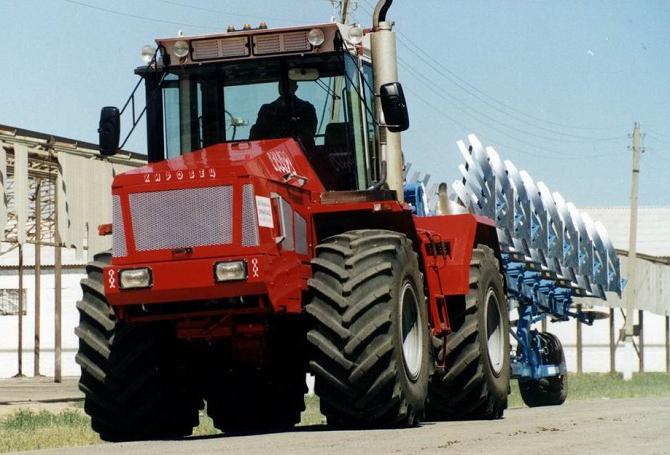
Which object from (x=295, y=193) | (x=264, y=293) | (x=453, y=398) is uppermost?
(x=295, y=193)

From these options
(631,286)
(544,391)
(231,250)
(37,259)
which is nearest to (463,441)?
(231,250)

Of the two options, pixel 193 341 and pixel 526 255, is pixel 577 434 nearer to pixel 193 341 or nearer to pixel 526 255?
pixel 193 341

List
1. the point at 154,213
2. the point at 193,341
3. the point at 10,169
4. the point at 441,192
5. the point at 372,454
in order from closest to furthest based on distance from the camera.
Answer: the point at 372,454 → the point at 154,213 → the point at 193,341 → the point at 441,192 → the point at 10,169

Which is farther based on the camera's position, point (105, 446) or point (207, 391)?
point (207, 391)

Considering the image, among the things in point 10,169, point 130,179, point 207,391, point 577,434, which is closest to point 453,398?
point 207,391

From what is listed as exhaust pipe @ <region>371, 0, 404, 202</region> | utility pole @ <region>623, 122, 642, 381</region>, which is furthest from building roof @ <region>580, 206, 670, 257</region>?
exhaust pipe @ <region>371, 0, 404, 202</region>

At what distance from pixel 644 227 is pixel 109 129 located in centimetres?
5028

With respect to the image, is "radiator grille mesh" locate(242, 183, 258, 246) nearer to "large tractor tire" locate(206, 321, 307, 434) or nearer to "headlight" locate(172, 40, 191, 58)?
"large tractor tire" locate(206, 321, 307, 434)

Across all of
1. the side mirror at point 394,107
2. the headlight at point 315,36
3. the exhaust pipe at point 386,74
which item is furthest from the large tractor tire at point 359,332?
the headlight at point 315,36

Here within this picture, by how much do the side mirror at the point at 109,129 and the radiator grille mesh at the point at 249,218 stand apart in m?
1.77

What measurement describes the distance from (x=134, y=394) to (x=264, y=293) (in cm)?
156

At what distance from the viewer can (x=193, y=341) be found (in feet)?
39.7

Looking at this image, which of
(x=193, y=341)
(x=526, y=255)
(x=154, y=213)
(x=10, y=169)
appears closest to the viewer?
(x=154, y=213)

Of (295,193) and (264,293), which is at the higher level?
(295,193)
